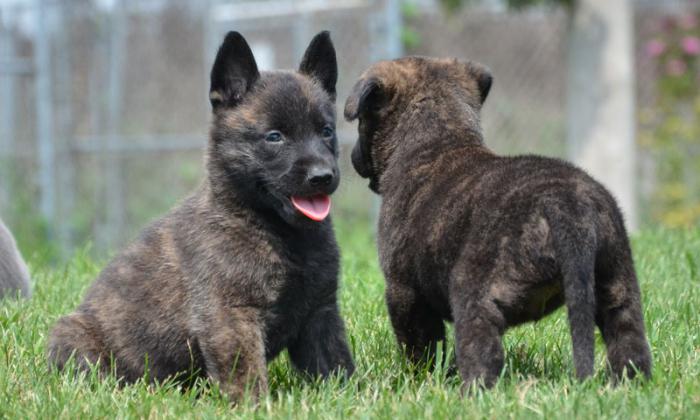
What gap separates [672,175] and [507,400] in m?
9.43

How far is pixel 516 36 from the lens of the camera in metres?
12.5

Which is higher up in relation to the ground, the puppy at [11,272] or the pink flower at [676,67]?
the pink flower at [676,67]

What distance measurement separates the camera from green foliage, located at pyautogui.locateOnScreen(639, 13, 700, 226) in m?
12.5

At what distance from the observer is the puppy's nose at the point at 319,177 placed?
14.1 feet

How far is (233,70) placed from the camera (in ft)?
15.1

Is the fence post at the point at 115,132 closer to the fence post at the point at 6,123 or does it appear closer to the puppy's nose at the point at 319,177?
the fence post at the point at 6,123

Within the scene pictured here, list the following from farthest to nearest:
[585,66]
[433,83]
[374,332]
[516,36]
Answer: [516,36]
[585,66]
[374,332]
[433,83]

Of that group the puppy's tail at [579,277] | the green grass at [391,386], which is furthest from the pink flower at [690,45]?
the puppy's tail at [579,277]

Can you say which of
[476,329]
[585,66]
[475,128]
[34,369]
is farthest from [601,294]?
[585,66]

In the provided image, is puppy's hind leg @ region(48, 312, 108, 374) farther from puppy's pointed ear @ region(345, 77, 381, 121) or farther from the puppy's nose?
puppy's pointed ear @ region(345, 77, 381, 121)

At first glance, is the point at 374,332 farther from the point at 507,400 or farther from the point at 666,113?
the point at 666,113

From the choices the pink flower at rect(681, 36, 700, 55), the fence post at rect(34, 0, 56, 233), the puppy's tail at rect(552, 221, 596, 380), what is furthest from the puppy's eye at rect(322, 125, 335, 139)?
the pink flower at rect(681, 36, 700, 55)

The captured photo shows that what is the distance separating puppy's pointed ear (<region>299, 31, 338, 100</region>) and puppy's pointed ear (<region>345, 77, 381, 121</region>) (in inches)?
3.9

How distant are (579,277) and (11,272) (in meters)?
3.93
